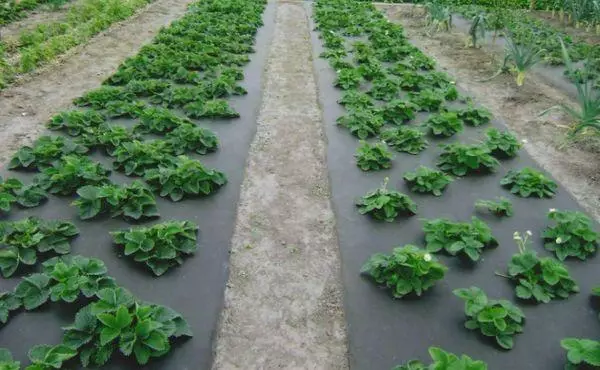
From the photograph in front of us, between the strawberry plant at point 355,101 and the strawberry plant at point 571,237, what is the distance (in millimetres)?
3021

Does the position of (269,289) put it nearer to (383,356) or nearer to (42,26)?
(383,356)

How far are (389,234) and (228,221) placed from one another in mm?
1390

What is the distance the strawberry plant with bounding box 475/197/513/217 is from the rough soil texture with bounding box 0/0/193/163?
187 inches

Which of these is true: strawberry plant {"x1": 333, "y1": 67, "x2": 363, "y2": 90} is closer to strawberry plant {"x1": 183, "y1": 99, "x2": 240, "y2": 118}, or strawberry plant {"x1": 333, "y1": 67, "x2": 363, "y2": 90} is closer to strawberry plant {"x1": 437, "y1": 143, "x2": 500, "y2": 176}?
strawberry plant {"x1": 183, "y1": 99, "x2": 240, "y2": 118}

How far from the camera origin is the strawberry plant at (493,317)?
293cm

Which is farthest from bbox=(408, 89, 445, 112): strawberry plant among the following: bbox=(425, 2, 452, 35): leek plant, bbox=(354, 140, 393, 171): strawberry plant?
bbox=(425, 2, 452, 35): leek plant

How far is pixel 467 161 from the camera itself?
485cm

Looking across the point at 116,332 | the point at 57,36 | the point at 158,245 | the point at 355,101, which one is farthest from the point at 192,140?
the point at 57,36

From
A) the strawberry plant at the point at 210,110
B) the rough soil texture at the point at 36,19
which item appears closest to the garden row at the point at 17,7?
the rough soil texture at the point at 36,19

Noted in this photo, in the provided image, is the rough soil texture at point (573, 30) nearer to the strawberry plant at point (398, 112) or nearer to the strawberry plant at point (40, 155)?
the strawberry plant at point (398, 112)

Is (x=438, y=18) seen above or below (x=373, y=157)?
above

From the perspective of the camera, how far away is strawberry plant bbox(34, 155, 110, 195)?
426 cm

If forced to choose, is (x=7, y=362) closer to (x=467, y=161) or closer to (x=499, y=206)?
(x=499, y=206)

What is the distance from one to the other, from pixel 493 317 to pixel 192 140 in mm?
3488
